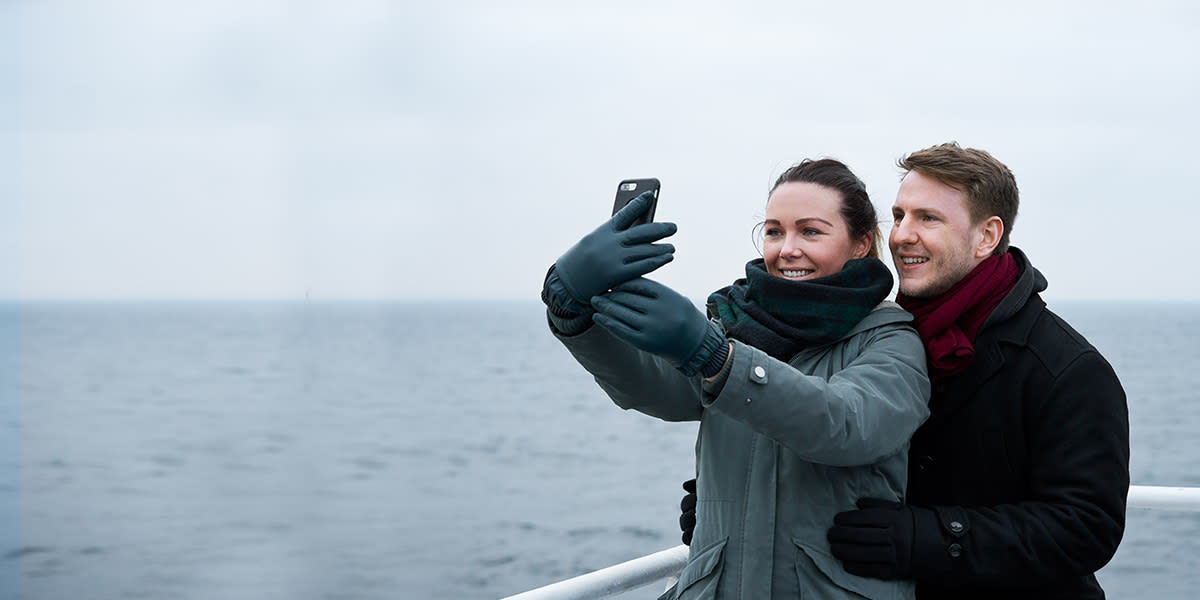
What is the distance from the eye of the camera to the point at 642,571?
5.63 ft

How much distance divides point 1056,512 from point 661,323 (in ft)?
1.97

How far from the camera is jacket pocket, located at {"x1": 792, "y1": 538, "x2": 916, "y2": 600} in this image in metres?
1.25

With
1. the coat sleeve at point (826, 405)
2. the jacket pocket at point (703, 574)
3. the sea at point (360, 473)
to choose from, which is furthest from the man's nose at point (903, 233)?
the sea at point (360, 473)

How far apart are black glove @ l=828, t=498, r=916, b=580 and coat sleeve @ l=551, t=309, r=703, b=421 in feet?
0.80

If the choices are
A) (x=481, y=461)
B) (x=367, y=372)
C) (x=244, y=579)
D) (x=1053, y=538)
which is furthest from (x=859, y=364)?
(x=367, y=372)

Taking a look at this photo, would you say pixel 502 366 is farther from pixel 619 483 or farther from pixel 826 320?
pixel 826 320

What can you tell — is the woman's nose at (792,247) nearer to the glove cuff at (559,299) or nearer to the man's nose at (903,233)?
the man's nose at (903,233)

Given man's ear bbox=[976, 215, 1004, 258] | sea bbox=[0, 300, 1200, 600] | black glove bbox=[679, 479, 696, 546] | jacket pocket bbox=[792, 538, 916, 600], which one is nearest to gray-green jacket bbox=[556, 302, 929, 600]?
jacket pocket bbox=[792, 538, 916, 600]

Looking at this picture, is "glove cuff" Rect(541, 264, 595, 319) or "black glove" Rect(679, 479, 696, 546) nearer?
"glove cuff" Rect(541, 264, 595, 319)

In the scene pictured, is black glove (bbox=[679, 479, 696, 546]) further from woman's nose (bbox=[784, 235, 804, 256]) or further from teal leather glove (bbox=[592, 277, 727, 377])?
teal leather glove (bbox=[592, 277, 727, 377])

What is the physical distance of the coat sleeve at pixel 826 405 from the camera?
1.13m

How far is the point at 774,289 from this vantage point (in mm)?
1330

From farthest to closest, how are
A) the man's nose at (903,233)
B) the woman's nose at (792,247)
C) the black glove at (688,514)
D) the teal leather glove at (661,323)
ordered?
1. the black glove at (688,514)
2. the man's nose at (903,233)
3. the woman's nose at (792,247)
4. the teal leather glove at (661,323)

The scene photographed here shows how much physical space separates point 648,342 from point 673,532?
2637 centimetres
